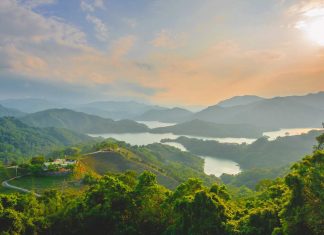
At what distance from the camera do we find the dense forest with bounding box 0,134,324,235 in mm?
15375

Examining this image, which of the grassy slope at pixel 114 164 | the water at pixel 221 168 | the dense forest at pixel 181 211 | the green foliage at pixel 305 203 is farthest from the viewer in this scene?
the water at pixel 221 168

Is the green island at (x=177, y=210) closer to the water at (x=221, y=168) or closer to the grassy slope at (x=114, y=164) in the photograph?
the grassy slope at (x=114, y=164)

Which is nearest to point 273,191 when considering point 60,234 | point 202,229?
point 202,229

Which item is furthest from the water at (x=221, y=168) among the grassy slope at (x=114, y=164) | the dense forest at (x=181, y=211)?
the dense forest at (x=181, y=211)

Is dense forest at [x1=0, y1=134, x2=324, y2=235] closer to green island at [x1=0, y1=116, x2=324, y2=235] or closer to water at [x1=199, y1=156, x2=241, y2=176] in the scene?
green island at [x1=0, y1=116, x2=324, y2=235]

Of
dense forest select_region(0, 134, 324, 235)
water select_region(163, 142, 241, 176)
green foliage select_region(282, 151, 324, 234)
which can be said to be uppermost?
green foliage select_region(282, 151, 324, 234)

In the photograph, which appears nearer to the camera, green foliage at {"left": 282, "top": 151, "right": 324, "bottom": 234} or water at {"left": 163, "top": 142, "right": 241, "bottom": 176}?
green foliage at {"left": 282, "top": 151, "right": 324, "bottom": 234}

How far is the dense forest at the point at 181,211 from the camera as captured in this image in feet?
50.4

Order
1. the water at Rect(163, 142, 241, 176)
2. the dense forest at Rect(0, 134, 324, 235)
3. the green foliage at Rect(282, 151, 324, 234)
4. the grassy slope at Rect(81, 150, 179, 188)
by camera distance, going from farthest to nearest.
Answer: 1. the water at Rect(163, 142, 241, 176)
2. the grassy slope at Rect(81, 150, 179, 188)
3. the dense forest at Rect(0, 134, 324, 235)
4. the green foliage at Rect(282, 151, 324, 234)

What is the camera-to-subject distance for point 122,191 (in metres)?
25.4

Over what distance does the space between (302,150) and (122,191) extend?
192738 millimetres

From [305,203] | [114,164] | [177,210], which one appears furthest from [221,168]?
[305,203]

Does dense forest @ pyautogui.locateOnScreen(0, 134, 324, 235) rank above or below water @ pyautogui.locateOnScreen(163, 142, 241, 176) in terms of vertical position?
above

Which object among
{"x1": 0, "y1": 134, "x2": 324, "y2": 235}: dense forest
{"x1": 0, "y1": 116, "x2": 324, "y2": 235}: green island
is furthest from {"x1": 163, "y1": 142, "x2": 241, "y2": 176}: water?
{"x1": 0, "y1": 134, "x2": 324, "y2": 235}: dense forest
